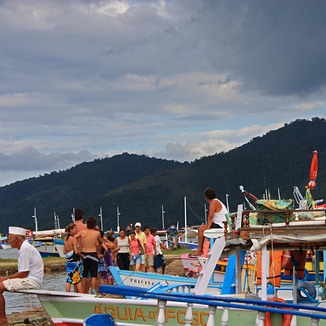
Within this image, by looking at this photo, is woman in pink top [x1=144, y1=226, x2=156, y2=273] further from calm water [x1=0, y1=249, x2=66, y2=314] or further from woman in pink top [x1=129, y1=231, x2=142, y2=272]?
calm water [x1=0, y1=249, x2=66, y2=314]

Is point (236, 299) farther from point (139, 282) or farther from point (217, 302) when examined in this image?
point (139, 282)

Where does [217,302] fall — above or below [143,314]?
above

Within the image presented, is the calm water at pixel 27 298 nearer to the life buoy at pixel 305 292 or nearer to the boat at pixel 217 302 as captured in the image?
the boat at pixel 217 302

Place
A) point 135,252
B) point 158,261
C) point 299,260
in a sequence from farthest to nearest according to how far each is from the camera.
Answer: point 158,261, point 135,252, point 299,260

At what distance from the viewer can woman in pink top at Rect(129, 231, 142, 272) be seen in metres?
21.7

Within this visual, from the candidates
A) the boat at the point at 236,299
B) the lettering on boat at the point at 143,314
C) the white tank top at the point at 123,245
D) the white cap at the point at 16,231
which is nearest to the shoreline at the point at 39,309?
the white cap at the point at 16,231

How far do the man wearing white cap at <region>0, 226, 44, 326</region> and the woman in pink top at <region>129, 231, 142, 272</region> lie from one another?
34.4ft

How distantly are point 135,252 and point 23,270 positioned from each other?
1076 centimetres

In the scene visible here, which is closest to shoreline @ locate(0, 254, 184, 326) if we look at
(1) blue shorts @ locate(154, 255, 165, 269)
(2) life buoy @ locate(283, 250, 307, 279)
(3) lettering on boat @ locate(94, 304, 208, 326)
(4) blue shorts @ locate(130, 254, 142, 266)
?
(3) lettering on boat @ locate(94, 304, 208, 326)

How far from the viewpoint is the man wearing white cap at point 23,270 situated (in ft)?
36.1

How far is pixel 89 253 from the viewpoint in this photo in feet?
49.7

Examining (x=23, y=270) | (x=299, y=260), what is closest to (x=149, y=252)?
(x=299, y=260)

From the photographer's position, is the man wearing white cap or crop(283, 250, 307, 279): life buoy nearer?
the man wearing white cap

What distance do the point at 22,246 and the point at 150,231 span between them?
12.5 metres
